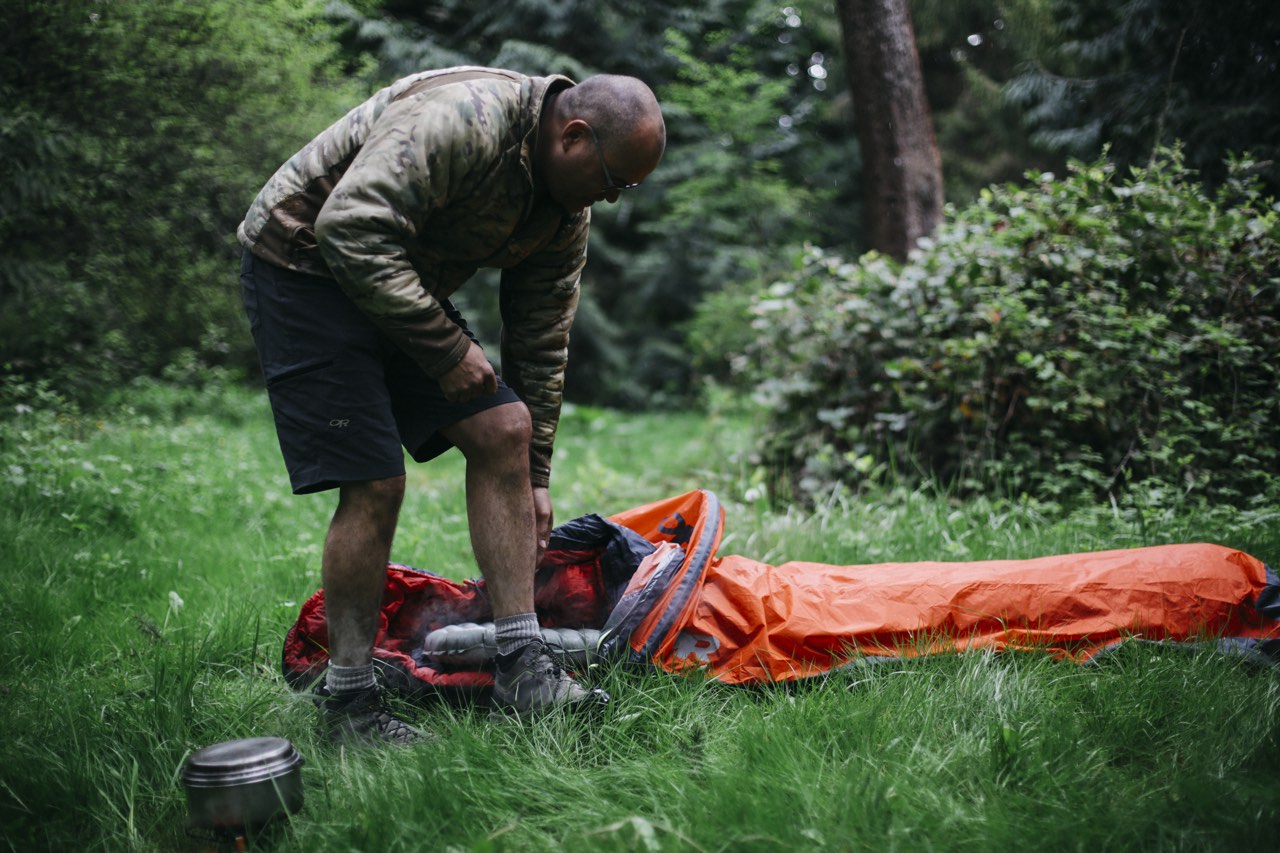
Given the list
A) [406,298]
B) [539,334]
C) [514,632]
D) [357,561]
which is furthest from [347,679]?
[539,334]

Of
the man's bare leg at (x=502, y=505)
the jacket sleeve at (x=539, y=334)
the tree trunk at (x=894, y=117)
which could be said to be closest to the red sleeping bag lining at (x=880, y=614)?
the man's bare leg at (x=502, y=505)

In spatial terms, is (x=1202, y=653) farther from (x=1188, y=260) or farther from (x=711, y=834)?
(x=1188, y=260)

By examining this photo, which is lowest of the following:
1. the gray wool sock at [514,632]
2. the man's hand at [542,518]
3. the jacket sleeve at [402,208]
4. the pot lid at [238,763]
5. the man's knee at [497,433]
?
the gray wool sock at [514,632]

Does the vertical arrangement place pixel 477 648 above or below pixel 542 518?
below

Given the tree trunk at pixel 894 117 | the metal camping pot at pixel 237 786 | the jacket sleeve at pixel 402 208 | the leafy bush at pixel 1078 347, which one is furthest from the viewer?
the tree trunk at pixel 894 117

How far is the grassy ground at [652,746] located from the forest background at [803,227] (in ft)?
3.56

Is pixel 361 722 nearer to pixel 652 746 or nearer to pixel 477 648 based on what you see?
pixel 477 648

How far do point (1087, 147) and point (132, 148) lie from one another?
332 inches

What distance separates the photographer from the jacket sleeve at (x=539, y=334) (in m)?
2.71

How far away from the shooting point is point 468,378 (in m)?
2.20

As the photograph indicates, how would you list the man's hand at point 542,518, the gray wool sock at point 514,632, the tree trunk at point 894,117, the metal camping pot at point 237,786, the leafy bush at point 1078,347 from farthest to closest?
the tree trunk at point 894,117 → the leafy bush at point 1078,347 → the man's hand at point 542,518 → the gray wool sock at point 514,632 → the metal camping pot at point 237,786

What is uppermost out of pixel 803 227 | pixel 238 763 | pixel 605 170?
pixel 605 170

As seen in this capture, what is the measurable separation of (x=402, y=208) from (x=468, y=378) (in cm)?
44

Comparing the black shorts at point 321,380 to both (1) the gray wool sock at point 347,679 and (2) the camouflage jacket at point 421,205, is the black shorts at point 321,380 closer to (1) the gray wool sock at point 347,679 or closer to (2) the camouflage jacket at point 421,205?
(2) the camouflage jacket at point 421,205
